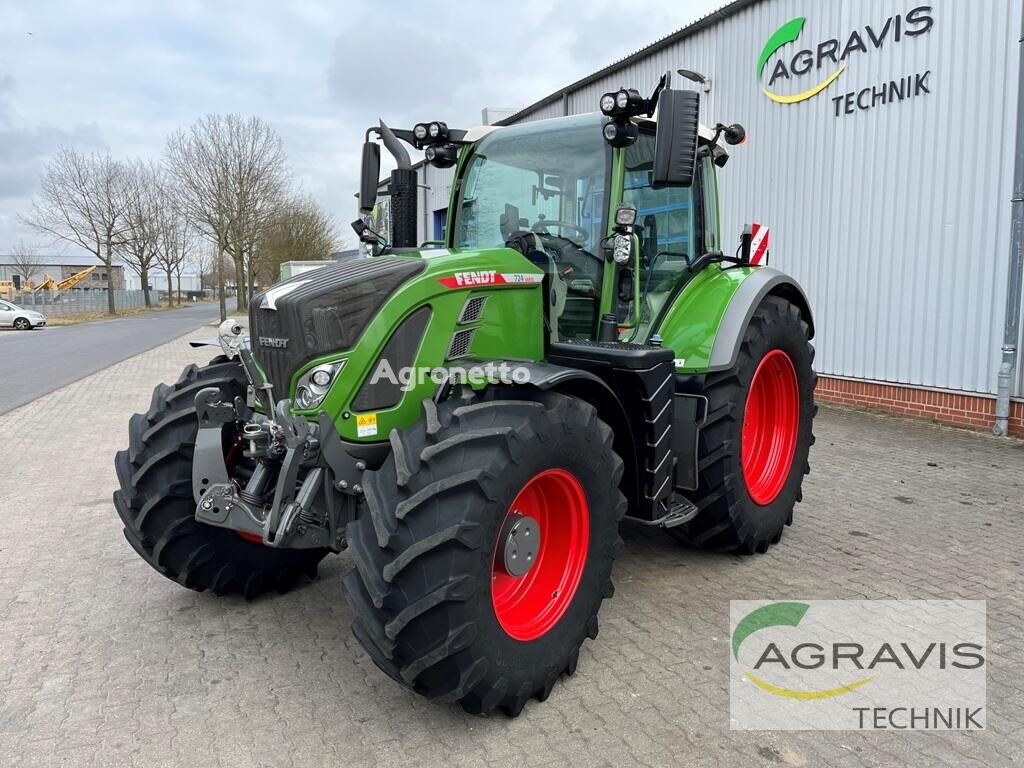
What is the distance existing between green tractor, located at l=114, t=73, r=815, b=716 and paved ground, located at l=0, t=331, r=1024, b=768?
0.74ft

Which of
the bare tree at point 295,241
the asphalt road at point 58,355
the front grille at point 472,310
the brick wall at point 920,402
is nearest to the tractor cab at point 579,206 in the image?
the front grille at point 472,310

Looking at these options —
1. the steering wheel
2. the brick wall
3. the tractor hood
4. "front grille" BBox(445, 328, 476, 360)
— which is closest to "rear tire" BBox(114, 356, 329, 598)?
the tractor hood

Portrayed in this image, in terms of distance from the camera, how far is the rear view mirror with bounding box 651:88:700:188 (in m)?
3.14

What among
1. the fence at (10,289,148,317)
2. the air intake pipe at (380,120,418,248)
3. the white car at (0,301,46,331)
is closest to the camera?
the air intake pipe at (380,120,418,248)

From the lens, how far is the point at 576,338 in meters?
3.88

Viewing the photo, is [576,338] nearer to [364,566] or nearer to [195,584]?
[364,566]

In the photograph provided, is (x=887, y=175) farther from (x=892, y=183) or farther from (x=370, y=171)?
(x=370, y=171)

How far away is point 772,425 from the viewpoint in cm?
492

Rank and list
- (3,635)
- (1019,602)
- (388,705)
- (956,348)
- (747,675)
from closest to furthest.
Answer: (388,705) → (747,675) → (3,635) → (1019,602) → (956,348)

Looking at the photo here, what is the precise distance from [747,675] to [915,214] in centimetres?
684

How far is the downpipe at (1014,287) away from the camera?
719 centimetres

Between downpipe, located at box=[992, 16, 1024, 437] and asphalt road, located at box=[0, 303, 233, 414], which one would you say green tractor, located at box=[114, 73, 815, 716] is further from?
asphalt road, located at box=[0, 303, 233, 414]

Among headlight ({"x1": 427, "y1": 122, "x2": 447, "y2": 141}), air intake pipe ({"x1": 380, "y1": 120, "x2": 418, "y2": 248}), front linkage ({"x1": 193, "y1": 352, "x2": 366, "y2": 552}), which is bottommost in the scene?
front linkage ({"x1": 193, "y1": 352, "x2": 366, "y2": 552})

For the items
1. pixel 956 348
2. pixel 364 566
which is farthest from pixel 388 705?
pixel 956 348
